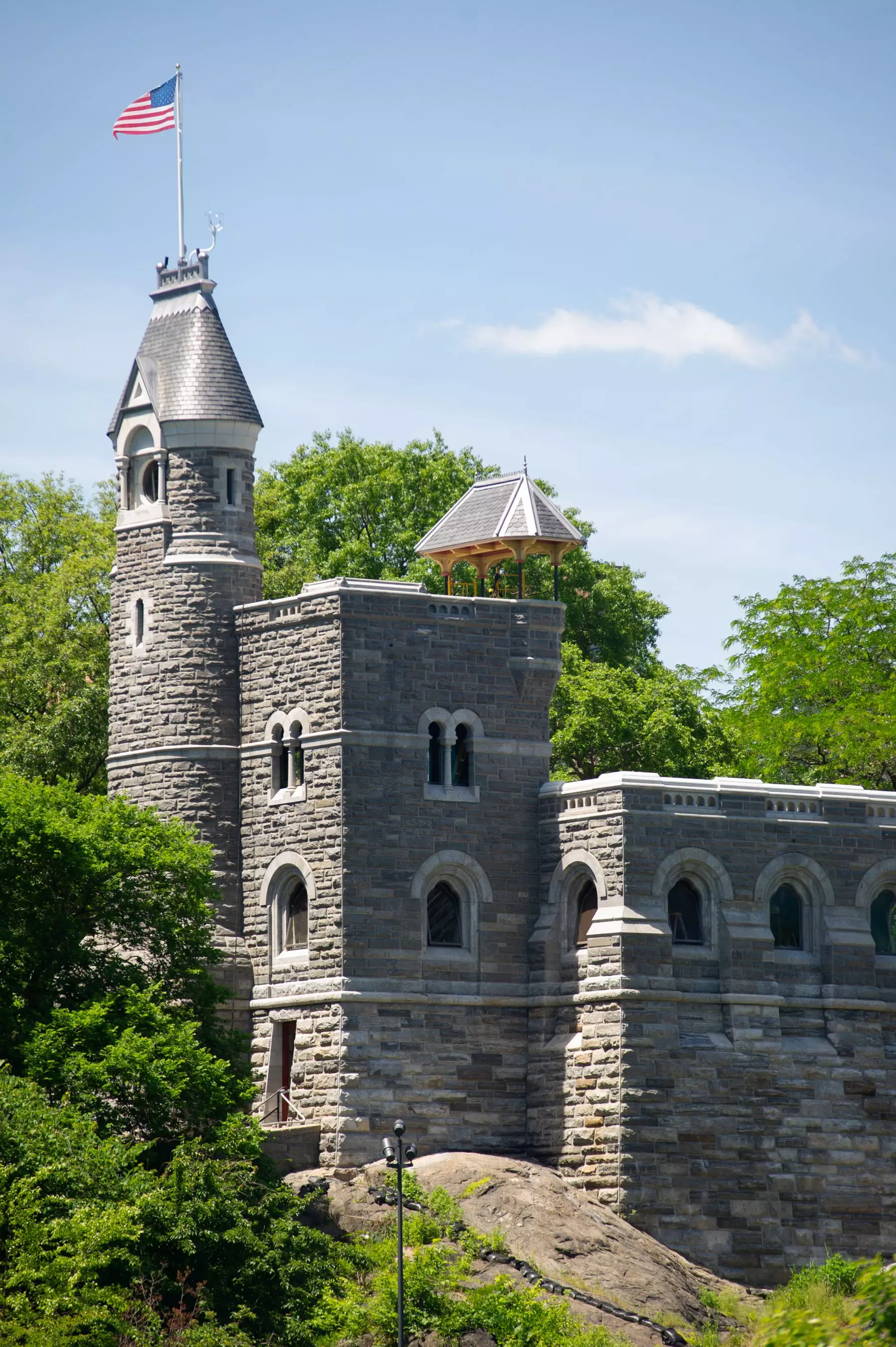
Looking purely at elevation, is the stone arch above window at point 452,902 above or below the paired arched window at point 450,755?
below

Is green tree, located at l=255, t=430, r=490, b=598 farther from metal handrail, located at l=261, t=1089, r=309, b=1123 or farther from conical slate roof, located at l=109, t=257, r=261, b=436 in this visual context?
metal handrail, located at l=261, t=1089, r=309, b=1123

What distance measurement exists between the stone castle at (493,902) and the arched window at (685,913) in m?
0.05

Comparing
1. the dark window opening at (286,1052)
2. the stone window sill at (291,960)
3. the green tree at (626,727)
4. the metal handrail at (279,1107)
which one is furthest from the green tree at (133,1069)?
the green tree at (626,727)

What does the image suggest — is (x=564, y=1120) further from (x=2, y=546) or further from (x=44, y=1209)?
(x=2, y=546)

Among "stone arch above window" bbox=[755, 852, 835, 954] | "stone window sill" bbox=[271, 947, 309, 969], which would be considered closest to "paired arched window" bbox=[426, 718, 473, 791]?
"stone window sill" bbox=[271, 947, 309, 969]

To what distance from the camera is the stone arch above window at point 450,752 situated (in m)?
46.3

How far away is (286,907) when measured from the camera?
153ft

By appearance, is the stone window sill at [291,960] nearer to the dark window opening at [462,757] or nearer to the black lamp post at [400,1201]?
the dark window opening at [462,757]

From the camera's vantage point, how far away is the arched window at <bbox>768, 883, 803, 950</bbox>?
156 feet

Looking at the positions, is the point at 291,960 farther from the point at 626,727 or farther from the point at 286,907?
the point at 626,727

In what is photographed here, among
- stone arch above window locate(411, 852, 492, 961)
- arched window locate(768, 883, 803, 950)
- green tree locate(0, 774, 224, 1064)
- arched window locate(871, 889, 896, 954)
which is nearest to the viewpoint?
green tree locate(0, 774, 224, 1064)

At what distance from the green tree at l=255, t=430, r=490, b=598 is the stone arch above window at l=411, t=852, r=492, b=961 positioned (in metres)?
17.7

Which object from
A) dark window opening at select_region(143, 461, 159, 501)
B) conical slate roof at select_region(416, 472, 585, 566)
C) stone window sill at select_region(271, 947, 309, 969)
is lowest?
stone window sill at select_region(271, 947, 309, 969)

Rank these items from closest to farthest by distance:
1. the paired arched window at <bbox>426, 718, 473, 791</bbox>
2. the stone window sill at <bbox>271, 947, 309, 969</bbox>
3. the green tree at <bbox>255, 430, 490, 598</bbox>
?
the stone window sill at <bbox>271, 947, 309, 969</bbox> < the paired arched window at <bbox>426, 718, 473, 791</bbox> < the green tree at <bbox>255, 430, 490, 598</bbox>
